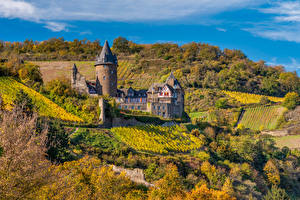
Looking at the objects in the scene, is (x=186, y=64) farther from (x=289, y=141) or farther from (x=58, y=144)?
(x=58, y=144)

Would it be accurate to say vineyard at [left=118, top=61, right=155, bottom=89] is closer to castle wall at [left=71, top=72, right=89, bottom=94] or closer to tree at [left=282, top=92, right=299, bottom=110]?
castle wall at [left=71, top=72, right=89, bottom=94]

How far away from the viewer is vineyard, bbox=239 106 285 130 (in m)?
64.9

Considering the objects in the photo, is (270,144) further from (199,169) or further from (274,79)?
(274,79)

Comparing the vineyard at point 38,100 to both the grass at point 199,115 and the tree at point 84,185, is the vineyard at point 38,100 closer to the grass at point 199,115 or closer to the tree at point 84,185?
the tree at point 84,185

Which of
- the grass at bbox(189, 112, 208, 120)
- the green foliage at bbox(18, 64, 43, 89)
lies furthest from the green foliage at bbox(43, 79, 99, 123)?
the grass at bbox(189, 112, 208, 120)

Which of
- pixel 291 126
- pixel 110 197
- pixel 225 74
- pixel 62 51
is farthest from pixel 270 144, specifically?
pixel 62 51

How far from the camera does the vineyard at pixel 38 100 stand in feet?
105

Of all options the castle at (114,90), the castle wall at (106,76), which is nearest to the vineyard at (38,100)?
the castle at (114,90)

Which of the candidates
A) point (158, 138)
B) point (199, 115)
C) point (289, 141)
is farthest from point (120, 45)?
point (158, 138)

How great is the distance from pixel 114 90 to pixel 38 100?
13.1m

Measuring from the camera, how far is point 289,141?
193ft

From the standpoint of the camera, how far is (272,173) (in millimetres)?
42781

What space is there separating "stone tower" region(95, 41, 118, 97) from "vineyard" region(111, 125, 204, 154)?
31.5 feet

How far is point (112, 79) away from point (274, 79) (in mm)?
62093
